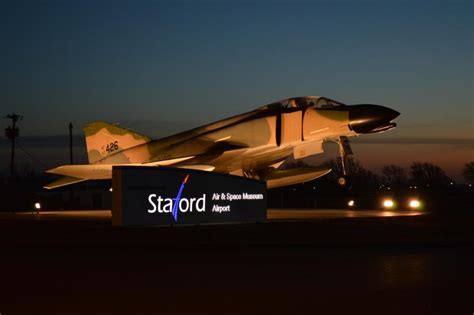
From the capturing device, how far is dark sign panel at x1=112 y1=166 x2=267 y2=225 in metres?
22.7

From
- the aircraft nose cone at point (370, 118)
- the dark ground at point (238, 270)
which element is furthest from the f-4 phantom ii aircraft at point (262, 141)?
the dark ground at point (238, 270)

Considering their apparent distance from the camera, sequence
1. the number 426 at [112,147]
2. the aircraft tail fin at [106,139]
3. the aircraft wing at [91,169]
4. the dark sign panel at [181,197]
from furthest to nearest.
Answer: the number 426 at [112,147], the aircraft tail fin at [106,139], the aircraft wing at [91,169], the dark sign panel at [181,197]

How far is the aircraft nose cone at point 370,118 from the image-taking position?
25.1 meters

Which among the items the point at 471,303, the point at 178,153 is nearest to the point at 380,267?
the point at 471,303

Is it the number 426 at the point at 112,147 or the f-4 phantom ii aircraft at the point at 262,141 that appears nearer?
the f-4 phantom ii aircraft at the point at 262,141

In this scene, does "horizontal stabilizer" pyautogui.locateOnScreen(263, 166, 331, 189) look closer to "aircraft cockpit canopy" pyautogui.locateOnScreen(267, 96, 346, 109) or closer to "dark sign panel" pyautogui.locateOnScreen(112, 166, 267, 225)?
"aircraft cockpit canopy" pyautogui.locateOnScreen(267, 96, 346, 109)

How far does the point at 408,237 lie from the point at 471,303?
9.77m

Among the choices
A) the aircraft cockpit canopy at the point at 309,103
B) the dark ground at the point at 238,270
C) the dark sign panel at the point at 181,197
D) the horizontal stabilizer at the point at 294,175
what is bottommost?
the dark ground at the point at 238,270

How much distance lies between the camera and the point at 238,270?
489 inches

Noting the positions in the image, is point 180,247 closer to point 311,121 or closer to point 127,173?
point 127,173

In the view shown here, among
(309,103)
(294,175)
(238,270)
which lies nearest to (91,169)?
(294,175)

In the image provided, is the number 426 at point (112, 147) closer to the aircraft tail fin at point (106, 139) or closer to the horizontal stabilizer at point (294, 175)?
the aircraft tail fin at point (106, 139)

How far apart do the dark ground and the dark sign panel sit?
1513 mm

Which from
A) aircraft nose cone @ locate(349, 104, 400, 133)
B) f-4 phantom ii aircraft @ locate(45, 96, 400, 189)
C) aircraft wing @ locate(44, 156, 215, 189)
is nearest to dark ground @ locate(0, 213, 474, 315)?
aircraft nose cone @ locate(349, 104, 400, 133)
